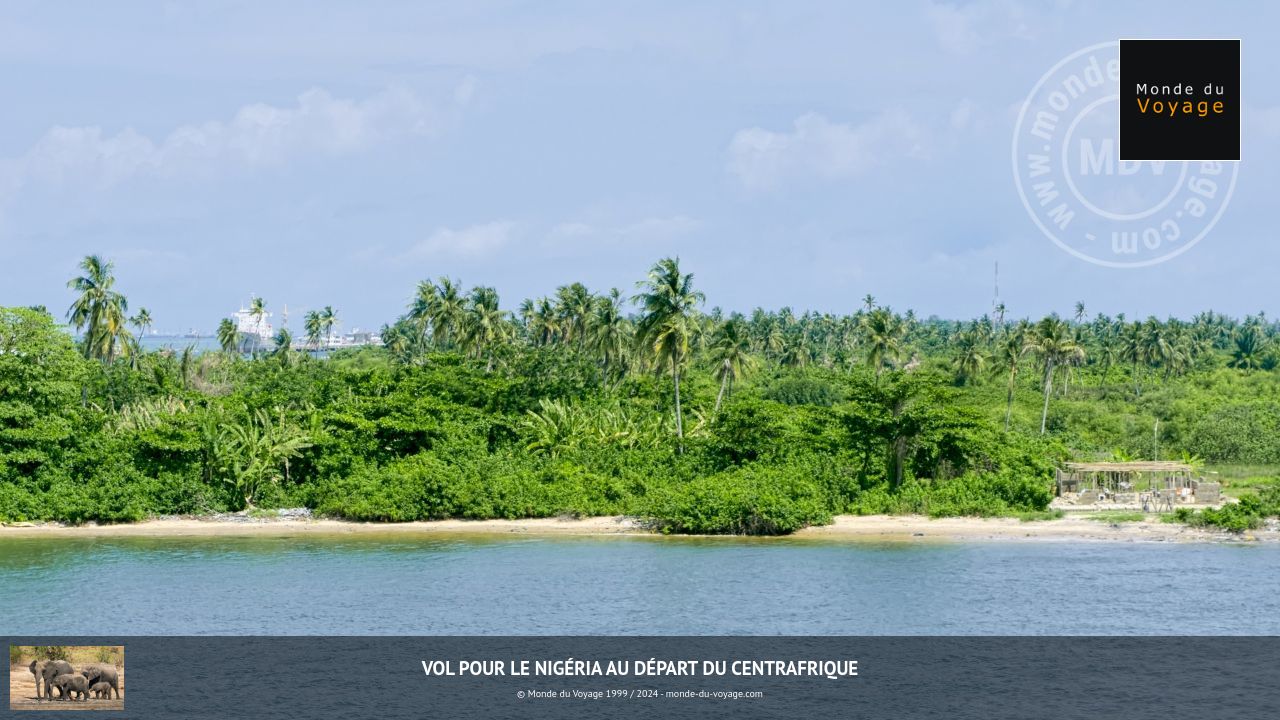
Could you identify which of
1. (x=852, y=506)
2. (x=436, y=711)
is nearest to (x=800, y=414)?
(x=852, y=506)

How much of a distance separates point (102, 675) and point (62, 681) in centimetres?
95

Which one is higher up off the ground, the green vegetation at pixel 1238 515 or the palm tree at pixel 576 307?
the palm tree at pixel 576 307

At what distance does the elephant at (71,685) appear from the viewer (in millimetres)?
23453

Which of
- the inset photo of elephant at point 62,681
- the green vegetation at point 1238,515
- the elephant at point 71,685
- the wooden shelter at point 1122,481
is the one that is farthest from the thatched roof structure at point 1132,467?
the elephant at point 71,685

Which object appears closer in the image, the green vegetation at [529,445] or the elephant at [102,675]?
the elephant at [102,675]

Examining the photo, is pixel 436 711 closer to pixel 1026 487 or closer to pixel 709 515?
pixel 709 515

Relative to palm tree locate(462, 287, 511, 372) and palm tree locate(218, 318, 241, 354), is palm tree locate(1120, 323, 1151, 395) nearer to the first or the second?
palm tree locate(462, 287, 511, 372)

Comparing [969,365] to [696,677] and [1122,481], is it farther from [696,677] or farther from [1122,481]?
[696,677]

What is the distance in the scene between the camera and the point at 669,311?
53.0 m

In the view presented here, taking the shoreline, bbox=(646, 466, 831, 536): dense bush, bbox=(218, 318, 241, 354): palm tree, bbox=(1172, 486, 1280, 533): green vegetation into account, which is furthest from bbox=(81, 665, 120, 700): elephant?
bbox=(218, 318, 241, 354): palm tree

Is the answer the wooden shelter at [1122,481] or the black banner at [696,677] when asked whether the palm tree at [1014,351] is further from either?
the black banner at [696,677]

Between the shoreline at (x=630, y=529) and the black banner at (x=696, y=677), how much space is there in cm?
1415

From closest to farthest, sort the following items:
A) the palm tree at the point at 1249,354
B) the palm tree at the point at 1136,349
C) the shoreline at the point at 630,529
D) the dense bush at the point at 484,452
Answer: the shoreline at the point at 630,529 < the dense bush at the point at 484,452 < the palm tree at the point at 1136,349 < the palm tree at the point at 1249,354

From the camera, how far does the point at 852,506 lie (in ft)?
155
